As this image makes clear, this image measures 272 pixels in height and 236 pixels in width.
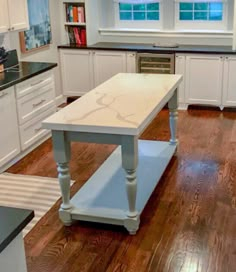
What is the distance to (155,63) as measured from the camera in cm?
598

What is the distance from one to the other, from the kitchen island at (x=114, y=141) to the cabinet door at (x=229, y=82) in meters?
1.72

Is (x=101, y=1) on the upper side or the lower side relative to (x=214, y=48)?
upper

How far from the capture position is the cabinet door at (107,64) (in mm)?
6107

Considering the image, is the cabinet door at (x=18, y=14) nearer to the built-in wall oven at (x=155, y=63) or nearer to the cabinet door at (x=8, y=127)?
the cabinet door at (x=8, y=127)

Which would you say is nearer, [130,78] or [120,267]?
[120,267]

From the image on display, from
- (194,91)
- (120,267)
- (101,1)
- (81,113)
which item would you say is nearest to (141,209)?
(120,267)

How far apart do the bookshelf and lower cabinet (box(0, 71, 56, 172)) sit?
5.31 ft

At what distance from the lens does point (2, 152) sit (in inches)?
164

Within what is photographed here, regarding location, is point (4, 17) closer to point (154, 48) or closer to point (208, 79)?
point (154, 48)

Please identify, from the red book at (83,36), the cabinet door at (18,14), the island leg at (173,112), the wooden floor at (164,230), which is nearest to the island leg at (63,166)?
the wooden floor at (164,230)

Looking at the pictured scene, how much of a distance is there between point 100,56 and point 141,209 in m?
3.35

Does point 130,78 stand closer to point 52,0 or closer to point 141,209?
point 141,209

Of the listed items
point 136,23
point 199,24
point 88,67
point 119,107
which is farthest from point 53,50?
point 119,107

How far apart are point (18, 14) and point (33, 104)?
37.7 inches
